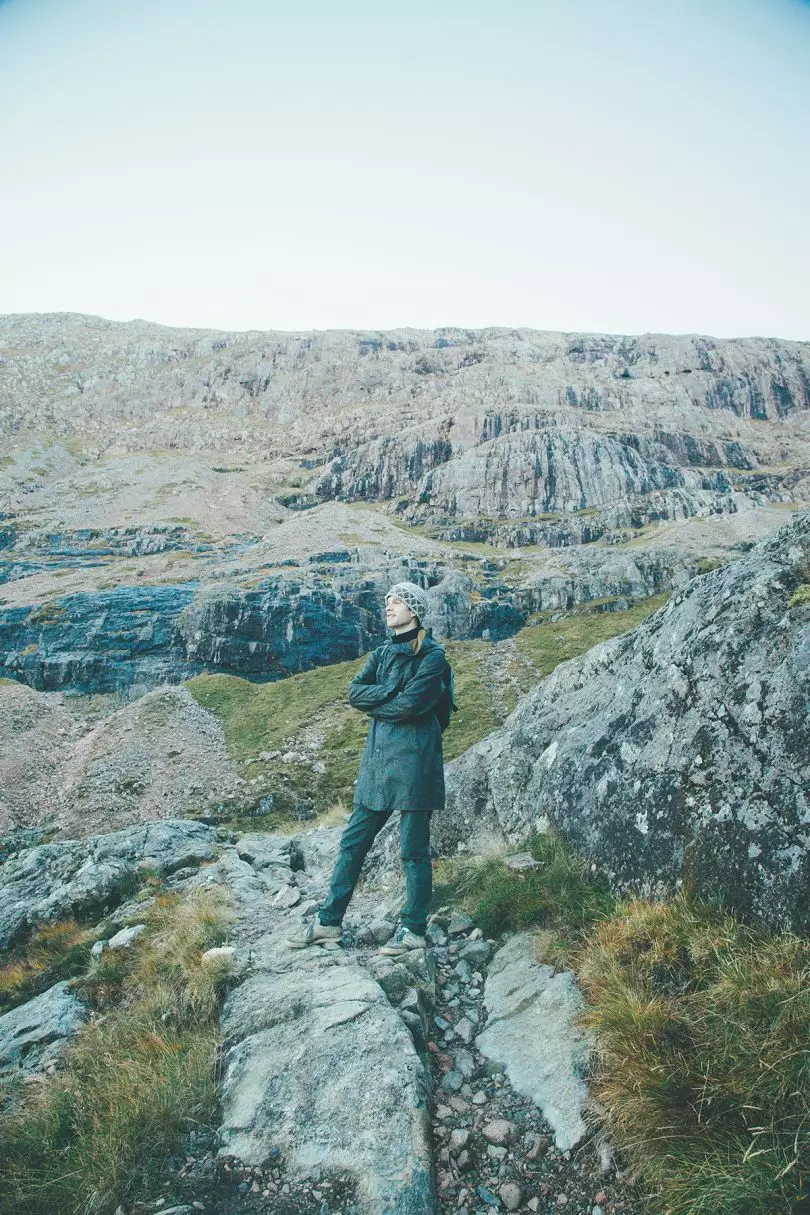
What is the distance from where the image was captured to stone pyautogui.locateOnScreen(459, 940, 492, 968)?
18.3 feet

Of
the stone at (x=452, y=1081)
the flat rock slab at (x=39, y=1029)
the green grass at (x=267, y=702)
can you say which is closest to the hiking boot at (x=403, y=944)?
the stone at (x=452, y=1081)

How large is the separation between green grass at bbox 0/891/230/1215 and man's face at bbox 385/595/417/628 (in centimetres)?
375

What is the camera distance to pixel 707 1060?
3193 mm

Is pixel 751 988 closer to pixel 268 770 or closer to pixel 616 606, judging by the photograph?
pixel 268 770

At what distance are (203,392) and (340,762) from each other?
14617cm

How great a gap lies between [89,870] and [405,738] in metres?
8.55

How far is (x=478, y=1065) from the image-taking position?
4301 mm

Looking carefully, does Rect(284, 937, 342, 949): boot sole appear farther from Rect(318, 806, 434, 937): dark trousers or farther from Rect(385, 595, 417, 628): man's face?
Rect(385, 595, 417, 628): man's face

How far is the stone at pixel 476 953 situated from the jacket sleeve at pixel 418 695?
7.57ft

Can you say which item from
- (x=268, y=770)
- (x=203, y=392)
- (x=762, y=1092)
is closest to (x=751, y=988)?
(x=762, y=1092)

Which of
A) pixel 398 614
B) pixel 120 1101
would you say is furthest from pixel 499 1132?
pixel 398 614

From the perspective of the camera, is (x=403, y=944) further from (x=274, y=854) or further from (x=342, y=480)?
(x=342, y=480)

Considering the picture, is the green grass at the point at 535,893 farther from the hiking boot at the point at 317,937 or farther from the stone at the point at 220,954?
the stone at the point at 220,954

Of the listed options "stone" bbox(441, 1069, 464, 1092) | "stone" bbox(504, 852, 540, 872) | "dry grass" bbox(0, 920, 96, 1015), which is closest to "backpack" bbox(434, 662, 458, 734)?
"stone" bbox(504, 852, 540, 872)
